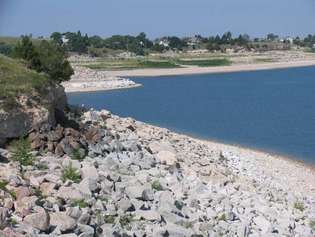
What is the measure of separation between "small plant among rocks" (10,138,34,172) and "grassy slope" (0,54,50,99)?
1.46m

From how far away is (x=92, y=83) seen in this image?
99938 millimetres

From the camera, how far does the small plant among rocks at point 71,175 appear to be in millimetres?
16344

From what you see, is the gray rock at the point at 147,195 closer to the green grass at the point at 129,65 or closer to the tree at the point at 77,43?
the green grass at the point at 129,65

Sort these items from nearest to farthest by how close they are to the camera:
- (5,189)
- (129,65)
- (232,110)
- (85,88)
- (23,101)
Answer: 1. (5,189)
2. (23,101)
3. (232,110)
4. (85,88)
5. (129,65)

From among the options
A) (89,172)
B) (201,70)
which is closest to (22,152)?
(89,172)

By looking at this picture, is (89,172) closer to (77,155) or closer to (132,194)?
(132,194)

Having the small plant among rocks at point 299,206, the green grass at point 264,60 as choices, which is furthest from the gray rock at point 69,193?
the green grass at point 264,60

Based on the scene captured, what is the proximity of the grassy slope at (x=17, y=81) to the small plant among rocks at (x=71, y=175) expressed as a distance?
10.9ft

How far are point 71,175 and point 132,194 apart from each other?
155 cm

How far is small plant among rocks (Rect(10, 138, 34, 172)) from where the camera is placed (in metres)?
16.8

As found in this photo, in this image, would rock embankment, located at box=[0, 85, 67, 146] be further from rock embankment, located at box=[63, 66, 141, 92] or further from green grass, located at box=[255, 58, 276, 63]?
green grass, located at box=[255, 58, 276, 63]

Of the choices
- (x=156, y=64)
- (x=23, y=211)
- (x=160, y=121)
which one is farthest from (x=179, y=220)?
(x=156, y=64)

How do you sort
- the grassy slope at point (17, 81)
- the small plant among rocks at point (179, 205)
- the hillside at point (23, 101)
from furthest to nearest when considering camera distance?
the grassy slope at point (17, 81)
the hillside at point (23, 101)
the small plant among rocks at point (179, 205)

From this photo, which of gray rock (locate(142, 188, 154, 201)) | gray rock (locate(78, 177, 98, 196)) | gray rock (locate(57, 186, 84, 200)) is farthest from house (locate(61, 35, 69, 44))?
gray rock (locate(57, 186, 84, 200))
